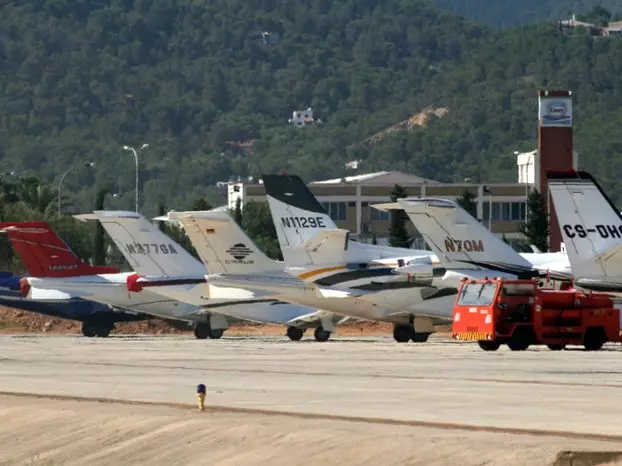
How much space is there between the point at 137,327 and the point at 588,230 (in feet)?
132

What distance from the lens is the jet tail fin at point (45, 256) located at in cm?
7769

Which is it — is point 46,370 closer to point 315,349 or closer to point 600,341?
point 315,349

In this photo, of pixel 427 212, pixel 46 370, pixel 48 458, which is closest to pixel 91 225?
pixel 427 212

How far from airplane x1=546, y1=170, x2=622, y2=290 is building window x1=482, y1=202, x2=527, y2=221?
10798 centimetres

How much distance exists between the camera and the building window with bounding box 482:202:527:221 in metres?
161

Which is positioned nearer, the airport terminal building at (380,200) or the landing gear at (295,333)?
the landing gear at (295,333)

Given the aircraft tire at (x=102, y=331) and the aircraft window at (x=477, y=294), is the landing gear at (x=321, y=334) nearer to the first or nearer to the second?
the aircraft tire at (x=102, y=331)

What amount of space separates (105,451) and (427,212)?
3963 centimetres

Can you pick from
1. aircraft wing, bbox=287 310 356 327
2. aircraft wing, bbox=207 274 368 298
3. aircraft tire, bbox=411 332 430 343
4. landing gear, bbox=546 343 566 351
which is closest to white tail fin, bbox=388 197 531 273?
aircraft tire, bbox=411 332 430 343

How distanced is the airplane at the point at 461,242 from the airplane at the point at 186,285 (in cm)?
731

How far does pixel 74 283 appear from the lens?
75750 millimetres

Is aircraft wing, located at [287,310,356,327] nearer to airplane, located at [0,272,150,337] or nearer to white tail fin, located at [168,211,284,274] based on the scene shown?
white tail fin, located at [168,211,284,274]

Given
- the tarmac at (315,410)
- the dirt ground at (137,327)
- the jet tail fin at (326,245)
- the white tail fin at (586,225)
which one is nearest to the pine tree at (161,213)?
the dirt ground at (137,327)

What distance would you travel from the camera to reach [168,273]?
75.2 meters
